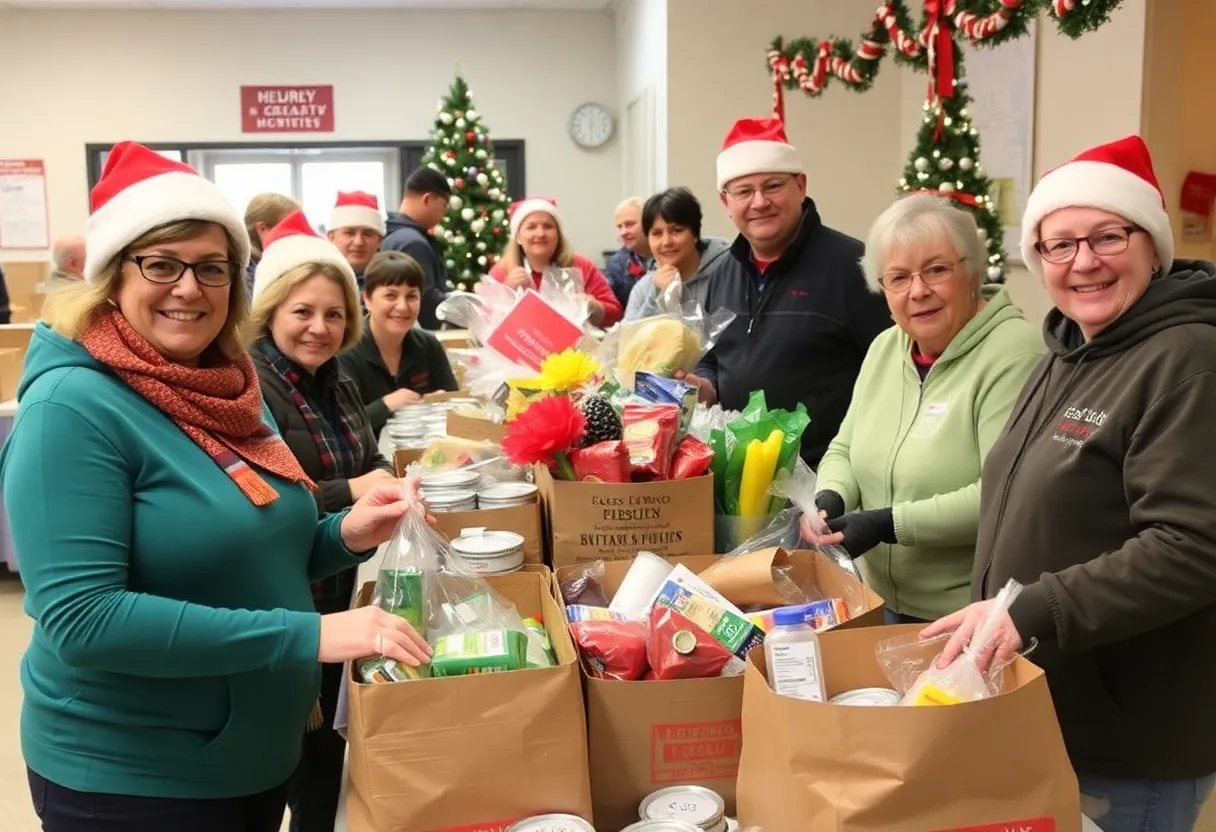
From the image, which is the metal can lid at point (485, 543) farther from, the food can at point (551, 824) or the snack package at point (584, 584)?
the food can at point (551, 824)

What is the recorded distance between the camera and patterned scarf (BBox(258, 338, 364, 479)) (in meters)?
2.18

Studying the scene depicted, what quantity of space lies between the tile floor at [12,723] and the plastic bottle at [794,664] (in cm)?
201

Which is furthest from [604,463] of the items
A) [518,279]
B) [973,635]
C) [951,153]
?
[518,279]

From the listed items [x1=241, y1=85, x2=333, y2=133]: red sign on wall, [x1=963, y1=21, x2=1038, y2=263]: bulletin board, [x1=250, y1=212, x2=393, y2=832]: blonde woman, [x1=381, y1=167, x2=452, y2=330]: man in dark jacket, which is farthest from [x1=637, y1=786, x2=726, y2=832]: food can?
[x1=241, y1=85, x2=333, y2=133]: red sign on wall

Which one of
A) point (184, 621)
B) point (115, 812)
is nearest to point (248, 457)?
point (184, 621)

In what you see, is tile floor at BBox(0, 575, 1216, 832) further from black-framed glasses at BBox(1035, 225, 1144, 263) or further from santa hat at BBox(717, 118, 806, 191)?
santa hat at BBox(717, 118, 806, 191)

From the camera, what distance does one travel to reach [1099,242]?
146 centimetres

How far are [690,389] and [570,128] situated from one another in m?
8.22

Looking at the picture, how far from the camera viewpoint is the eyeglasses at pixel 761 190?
2.69 m

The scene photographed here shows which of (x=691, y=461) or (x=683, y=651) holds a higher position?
(x=691, y=461)

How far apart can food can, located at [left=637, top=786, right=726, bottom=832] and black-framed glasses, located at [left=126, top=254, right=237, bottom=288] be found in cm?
87

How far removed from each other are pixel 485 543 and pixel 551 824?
560mm

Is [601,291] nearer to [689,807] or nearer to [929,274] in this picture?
[929,274]

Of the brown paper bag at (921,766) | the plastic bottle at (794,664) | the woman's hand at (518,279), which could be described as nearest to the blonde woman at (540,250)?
the woman's hand at (518,279)
